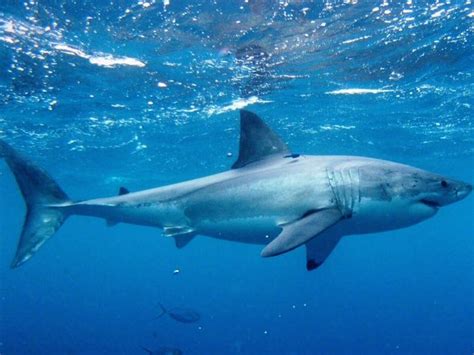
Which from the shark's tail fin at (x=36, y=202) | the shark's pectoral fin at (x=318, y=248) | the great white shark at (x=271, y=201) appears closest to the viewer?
the great white shark at (x=271, y=201)

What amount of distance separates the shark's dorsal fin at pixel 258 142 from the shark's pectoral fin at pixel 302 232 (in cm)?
206

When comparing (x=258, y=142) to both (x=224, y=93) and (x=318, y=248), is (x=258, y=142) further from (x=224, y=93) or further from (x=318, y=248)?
(x=224, y=93)

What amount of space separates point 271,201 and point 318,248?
3.88 feet

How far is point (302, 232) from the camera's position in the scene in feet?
13.5

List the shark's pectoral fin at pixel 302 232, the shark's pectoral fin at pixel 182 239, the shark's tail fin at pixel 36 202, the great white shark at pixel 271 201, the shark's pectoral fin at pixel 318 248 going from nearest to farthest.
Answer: the shark's pectoral fin at pixel 302 232, the great white shark at pixel 271 201, the shark's pectoral fin at pixel 318 248, the shark's pectoral fin at pixel 182 239, the shark's tail fin at pixel 36 202

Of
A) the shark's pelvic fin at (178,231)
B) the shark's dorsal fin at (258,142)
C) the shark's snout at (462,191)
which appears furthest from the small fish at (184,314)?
the shark's snout at (462,191)

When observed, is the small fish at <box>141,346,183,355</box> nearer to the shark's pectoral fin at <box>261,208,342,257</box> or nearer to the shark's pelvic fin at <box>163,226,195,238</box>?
the shark's pelvic fin at <box>163,226,195,238</box>

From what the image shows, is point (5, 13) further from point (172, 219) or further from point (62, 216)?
point (172, 219)

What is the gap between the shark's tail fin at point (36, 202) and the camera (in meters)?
7.21

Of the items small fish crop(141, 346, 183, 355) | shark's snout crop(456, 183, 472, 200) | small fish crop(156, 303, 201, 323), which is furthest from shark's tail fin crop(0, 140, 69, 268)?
shark's snout crop(456, 183, 472, 200)

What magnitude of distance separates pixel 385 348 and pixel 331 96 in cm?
1927

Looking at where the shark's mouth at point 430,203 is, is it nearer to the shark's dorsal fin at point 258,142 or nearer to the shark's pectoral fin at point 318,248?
the shark's pectoral fin at point 318,248

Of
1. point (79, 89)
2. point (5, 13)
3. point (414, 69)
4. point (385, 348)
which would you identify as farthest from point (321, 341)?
point (5, 13)

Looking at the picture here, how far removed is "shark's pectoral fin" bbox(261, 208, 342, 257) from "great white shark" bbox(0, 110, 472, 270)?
11 millimetres
